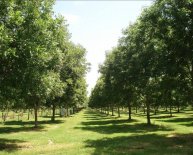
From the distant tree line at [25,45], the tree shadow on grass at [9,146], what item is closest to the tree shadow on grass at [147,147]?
the tree shadow on grass at [9,146]

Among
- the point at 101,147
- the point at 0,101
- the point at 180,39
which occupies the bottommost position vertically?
the point at 101,147

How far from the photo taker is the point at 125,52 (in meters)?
52.1

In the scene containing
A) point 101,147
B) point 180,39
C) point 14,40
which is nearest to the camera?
point 14,40

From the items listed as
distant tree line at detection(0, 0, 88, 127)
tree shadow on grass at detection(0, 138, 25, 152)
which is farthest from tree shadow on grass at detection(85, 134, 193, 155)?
distant tree line at detection(0, 0, 88, 127)

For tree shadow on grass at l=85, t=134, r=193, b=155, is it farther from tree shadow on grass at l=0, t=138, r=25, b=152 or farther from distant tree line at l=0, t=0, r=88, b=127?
distant tree line at l=0, t=0, r=88, b=127

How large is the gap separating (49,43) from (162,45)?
1117 cm

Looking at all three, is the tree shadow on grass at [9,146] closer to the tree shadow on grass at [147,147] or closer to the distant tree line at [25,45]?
the distant tree line at [25,45]

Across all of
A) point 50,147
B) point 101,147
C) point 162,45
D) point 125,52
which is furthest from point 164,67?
point 125,52

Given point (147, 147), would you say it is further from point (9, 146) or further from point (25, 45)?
point (25, 45)

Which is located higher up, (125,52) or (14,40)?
(125,52)

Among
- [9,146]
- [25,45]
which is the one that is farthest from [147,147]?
[25,45]

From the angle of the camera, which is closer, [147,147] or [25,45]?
[25,45]

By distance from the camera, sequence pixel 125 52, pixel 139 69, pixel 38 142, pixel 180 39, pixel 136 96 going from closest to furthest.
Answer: pixel 180 39, pixel 38 142, pixel 139 69, pixel 125 52, pixel 136 96

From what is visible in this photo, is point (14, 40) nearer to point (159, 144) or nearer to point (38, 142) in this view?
point (38, 142)
